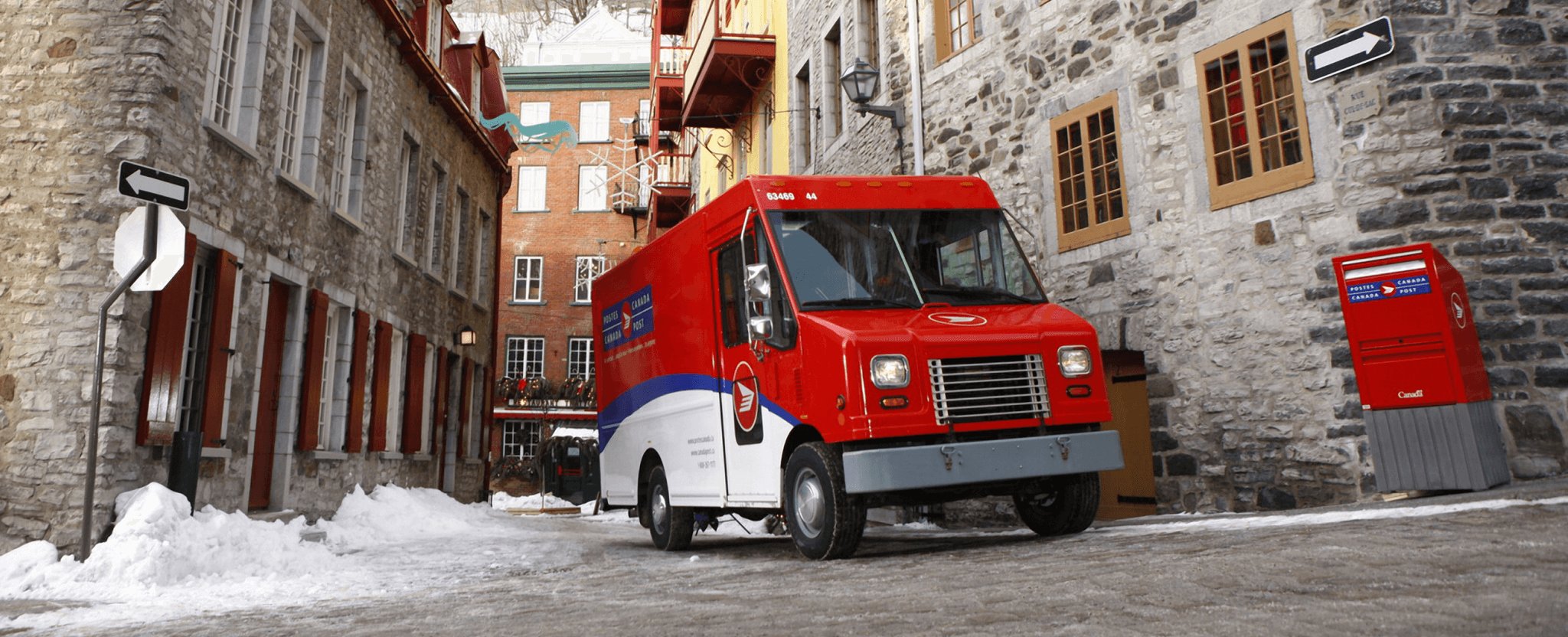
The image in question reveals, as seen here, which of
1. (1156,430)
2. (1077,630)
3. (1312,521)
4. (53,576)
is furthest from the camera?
(1156,430)

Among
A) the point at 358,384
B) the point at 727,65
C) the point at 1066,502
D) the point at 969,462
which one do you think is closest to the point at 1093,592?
the point at 969,462

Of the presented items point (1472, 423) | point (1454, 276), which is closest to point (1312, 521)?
point (1472, 423)

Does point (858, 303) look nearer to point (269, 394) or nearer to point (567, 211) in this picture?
point (269, 394)

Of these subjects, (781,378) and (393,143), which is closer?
(781,378)

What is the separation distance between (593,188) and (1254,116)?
2769 centimetres

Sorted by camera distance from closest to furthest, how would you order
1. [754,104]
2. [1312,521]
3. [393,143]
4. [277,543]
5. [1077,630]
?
[1077,630], [1312,521], [277,543], [393,143], [754,104]

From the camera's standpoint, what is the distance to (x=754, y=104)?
67.9 ft

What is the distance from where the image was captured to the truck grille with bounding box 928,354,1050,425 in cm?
627

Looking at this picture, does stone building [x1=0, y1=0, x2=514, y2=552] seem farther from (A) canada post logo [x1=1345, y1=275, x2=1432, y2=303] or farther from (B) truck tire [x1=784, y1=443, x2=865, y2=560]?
(A) canada post logo [x1=1345, y1=275, x2=1432, y2=303]

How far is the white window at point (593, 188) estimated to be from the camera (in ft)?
112

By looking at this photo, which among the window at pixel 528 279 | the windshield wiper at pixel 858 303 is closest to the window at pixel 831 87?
the windshield wiper at pixel 858 303

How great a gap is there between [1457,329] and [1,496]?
31.9 feet

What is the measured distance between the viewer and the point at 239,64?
9492mm

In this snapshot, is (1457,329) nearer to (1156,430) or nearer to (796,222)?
(1156,430)
